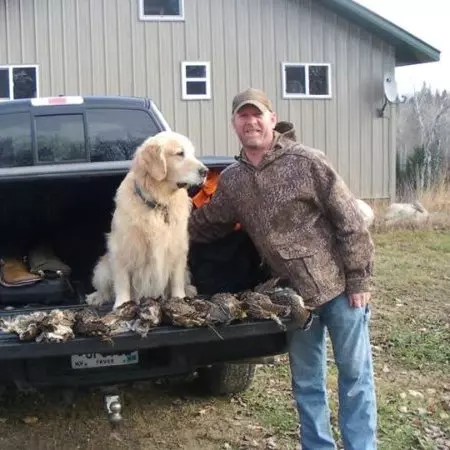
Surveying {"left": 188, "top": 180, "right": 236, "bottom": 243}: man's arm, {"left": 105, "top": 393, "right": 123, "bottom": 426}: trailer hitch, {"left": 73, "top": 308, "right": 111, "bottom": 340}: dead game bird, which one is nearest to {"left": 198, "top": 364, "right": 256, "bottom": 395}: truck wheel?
{"left": 188, "top": 180, "right": 236, "bottom": 243}: man's arm

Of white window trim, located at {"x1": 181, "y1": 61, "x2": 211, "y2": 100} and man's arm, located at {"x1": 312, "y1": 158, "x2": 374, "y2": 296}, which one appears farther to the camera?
white window trim, located at {"x1": 181, "y1": 61, "x2": 211, "y2": 100}

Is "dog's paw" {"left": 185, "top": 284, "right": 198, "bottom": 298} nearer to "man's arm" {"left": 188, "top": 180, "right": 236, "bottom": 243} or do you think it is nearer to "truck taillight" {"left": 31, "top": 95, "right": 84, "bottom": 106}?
"man's arm" {"left": 188, "top": 180, "right": 236, "bottom": 243}

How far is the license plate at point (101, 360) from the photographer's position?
316cm

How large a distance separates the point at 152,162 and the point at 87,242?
1.76 metres

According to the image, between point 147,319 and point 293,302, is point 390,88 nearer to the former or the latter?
point 293,302

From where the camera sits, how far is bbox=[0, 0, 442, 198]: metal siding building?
14.8 meters

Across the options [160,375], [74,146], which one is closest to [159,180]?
[160,375]

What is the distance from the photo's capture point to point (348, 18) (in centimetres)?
1625

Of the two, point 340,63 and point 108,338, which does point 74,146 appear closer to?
point 108,338

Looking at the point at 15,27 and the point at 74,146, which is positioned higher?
the point at 15,27

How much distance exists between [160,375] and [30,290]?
1258 mm

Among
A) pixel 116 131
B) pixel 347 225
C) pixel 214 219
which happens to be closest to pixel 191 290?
pixel 214 219

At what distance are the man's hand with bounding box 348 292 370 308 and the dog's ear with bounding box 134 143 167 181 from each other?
120 centimetres

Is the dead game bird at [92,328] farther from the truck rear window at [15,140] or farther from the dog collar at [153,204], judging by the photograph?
the truck rear window at [15,140]
